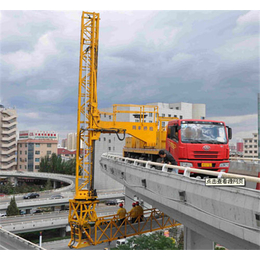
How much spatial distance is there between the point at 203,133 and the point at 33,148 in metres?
74.8

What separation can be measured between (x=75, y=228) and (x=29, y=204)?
78.9 feet

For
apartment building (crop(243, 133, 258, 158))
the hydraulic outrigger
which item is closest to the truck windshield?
the hydraulic outrigger

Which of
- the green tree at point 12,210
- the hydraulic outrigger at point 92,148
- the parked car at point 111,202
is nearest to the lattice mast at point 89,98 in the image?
the hydraulic outrigger at point 92,148

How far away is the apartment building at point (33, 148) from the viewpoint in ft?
271

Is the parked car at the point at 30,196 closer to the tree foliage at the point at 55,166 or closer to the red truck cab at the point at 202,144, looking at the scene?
the tree foliage at the point at 55,166

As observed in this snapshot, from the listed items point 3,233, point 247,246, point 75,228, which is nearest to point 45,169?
point 3,233

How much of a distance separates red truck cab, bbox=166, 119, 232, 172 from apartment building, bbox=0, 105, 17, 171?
73090 mm

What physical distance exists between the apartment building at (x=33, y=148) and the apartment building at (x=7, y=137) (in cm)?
190

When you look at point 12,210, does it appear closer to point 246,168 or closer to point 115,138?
point 115,138

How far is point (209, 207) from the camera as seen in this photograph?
9227mm

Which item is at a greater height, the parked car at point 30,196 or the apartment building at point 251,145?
the apartment building at point 251,145

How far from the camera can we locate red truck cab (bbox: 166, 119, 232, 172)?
43.3 ft

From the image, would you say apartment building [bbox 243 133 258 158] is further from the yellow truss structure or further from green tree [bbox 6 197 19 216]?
the yellow truss structure

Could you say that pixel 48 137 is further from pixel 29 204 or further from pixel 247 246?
pixel 247 246
